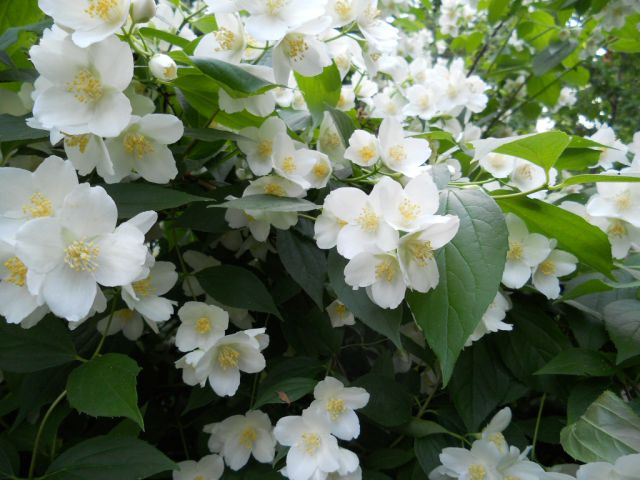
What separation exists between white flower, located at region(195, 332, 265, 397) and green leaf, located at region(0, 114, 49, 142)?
426 mm

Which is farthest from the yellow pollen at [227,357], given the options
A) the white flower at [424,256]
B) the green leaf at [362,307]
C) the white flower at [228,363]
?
→ the white flower at [424,256]

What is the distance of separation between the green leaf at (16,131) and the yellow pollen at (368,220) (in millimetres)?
486

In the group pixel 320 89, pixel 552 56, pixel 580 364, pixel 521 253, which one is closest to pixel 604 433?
pixel 580 364

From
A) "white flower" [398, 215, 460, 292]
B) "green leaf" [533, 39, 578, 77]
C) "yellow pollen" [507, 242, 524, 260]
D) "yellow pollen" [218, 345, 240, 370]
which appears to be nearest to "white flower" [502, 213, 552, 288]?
"yellow pollen" [507, 242, 524, 260]

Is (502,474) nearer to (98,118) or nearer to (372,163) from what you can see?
(372,163)

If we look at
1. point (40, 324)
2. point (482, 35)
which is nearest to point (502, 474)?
point (40, 324)

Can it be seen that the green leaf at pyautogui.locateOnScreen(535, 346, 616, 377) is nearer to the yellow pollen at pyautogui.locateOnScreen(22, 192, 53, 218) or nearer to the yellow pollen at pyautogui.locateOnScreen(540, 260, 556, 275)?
the yellow pollen at pyautogui.locateOnScreen(540, 260, 556, 275)

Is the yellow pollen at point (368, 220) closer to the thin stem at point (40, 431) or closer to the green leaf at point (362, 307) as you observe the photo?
the green leaf at point (362, 307)

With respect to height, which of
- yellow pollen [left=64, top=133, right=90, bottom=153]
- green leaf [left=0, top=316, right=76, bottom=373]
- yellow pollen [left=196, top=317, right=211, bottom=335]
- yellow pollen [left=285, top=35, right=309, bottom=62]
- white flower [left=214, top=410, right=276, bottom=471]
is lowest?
white flower [left=214, top=410, right=276, bottom=471]

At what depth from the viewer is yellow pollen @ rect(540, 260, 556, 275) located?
3.45ft

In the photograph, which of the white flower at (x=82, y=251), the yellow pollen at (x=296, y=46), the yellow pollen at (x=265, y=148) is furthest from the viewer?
the yellow pollen at (x=265, y=148)

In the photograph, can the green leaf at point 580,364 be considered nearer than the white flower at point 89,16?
No

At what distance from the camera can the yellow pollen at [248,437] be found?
101 centimetres

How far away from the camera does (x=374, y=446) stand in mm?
1117
